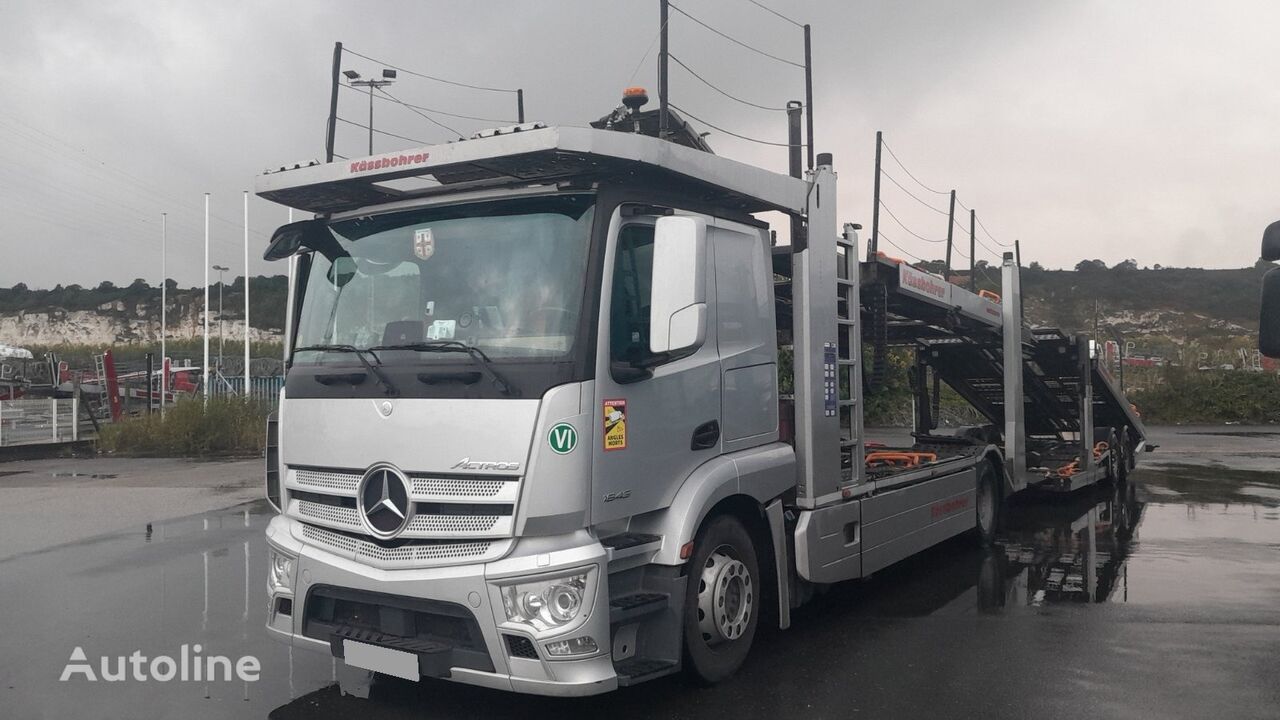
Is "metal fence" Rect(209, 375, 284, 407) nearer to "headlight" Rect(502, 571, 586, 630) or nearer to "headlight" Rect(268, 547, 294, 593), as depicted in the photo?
"headlight" Rect(268, 547, 294, 593)

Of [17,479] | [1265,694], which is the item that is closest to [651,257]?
[1265,694]

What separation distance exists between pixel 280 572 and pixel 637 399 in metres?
2.05

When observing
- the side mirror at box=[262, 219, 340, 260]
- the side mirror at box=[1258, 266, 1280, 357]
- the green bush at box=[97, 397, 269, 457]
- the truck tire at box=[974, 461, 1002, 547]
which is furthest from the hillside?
the side mirror at box=[1258, 266, 1280, 357]

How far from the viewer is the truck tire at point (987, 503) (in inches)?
360

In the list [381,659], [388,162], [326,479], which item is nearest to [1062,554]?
[381,659]

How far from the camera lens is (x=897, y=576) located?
318 inches

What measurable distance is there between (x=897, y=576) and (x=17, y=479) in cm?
1544

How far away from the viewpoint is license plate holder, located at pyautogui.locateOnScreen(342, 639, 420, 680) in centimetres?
420

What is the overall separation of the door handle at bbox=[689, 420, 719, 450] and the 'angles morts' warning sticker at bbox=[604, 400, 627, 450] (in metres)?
0.56

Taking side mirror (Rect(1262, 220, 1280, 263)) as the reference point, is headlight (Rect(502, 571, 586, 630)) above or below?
below

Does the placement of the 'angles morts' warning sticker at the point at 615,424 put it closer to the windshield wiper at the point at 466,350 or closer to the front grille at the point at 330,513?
the windshield wiper at the point at 466,350

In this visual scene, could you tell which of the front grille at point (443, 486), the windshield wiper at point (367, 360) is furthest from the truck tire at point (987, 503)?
the windshield wiper at point (367, 360)

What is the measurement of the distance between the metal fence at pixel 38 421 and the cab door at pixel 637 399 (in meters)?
21.1

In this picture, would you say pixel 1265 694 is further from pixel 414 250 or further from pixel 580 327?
pixel 414 250
